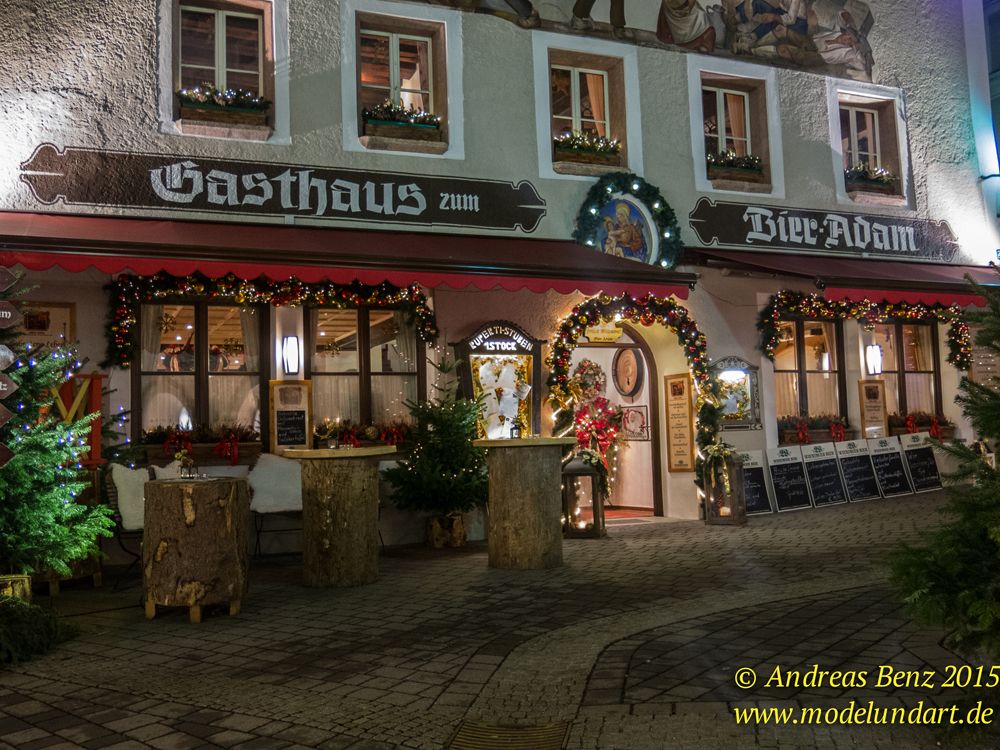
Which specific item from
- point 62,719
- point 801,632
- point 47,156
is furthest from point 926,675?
point 47,156

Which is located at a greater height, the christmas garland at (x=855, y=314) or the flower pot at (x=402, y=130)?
the flower pot at (x=402, y=130)

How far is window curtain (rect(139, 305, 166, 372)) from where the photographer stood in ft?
30.2

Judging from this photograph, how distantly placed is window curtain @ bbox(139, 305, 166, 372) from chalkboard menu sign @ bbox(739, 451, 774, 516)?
267 inches

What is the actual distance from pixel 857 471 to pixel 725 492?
2399 mm

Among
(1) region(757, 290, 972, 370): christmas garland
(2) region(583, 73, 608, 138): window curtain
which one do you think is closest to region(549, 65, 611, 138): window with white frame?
(2) region(583, 73, 608, 138): window curtain

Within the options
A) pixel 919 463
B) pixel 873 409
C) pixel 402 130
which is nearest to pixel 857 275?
pixel 873 409

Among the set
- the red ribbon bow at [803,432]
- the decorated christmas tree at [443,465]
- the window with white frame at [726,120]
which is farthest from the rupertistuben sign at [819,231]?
the decorated christmas tree at [443,465]

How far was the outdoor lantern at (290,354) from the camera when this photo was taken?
962cm

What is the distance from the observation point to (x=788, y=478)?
37.2 feet

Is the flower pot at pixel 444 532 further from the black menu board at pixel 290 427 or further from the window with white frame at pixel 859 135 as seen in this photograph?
the window with white frame at pixel 859 135

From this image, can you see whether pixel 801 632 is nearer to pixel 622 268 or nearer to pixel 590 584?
pixel 590 584

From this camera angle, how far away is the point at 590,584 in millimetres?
6945

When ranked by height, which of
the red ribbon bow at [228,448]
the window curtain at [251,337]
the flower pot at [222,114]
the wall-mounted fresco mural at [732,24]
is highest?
the wall-mounted fresco mural at [732,24]

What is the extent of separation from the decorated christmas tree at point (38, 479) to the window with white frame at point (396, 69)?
16.2ft
